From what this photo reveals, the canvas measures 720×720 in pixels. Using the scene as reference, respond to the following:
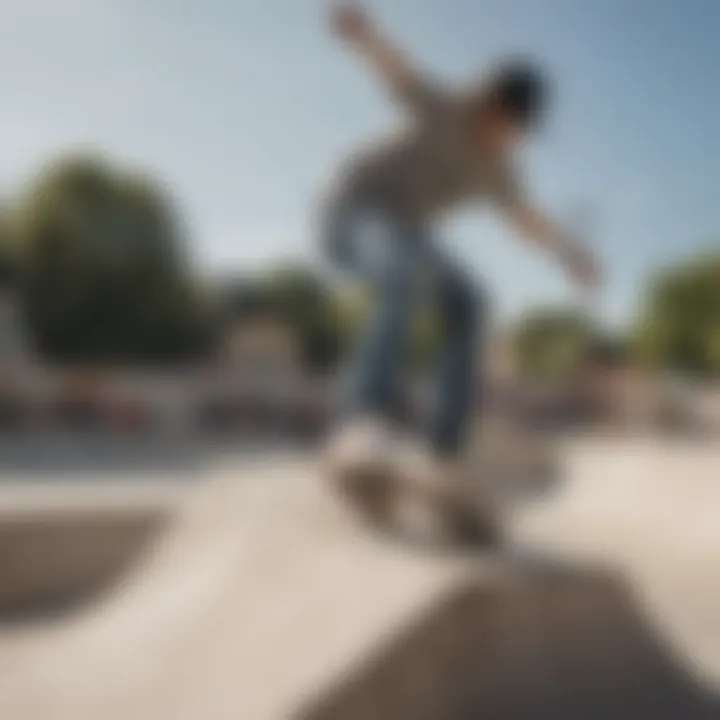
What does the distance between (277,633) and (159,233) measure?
2885cm

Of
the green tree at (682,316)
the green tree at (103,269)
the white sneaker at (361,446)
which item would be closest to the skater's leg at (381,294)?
the white sneaker at (361,446)

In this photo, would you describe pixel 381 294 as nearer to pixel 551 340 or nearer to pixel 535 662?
pixel 535 662

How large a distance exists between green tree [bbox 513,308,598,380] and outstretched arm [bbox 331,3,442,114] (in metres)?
39.3

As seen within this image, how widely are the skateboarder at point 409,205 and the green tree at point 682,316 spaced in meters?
34.5

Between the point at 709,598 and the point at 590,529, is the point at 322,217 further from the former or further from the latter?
the point at 590,529

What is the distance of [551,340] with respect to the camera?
172 ft

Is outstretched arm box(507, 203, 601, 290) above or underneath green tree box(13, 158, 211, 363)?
underneath

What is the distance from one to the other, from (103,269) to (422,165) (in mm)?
26564

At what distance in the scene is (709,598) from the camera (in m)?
3.47

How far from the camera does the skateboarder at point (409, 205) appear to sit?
2.95m

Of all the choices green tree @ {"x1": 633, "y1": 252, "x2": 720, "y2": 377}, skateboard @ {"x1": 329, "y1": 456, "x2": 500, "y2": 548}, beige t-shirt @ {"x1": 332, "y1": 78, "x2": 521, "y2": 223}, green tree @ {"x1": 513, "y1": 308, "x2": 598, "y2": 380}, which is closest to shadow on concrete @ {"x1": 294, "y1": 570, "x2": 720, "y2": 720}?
skateboard @ {"x1": 329, "y1": 456, "x2": 500, "y2": 548}

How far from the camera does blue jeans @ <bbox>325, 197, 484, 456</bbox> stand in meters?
2.95

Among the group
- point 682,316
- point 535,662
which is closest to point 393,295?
point 535,662

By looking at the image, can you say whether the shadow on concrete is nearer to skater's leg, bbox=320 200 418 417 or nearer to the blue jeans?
the blue jeans
